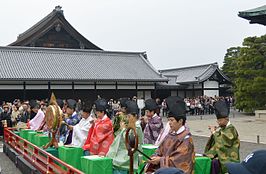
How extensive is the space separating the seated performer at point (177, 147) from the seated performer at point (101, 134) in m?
1.77

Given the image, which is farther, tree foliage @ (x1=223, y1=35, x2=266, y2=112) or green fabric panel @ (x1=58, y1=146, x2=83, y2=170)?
tree foliage @ (x1=223, y1=35, x2=266, y2=112)

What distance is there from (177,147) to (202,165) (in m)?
1.10

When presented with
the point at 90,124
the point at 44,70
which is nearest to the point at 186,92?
the point at 44,70

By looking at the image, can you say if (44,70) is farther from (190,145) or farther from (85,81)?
(190,145)

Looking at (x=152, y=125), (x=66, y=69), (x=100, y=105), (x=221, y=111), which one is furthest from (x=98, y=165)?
(x=66, y=69)

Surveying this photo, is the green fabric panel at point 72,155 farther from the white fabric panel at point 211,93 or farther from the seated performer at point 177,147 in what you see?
the white fabric panel at point 211,93

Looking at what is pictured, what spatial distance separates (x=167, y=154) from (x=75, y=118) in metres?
4.24

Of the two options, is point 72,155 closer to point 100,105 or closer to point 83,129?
point 83,129

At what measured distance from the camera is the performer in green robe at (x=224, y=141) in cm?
483

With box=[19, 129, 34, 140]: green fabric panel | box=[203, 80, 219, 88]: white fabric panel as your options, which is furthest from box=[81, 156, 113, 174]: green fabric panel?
box=[203, 80, 219, 88]: white fabric panel

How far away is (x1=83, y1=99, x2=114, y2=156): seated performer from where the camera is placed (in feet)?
19.2

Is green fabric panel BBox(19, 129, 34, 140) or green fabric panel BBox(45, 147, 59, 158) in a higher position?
green fabric panel BBox(19, 129, 34, 140)

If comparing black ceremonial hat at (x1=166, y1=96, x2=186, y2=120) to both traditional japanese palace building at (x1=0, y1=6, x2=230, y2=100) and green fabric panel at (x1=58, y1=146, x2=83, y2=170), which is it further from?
traditional japanese palace building at (x1=0, y1=6, x2=230, y2=100)

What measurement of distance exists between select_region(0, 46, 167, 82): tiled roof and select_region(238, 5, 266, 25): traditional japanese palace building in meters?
14.4
